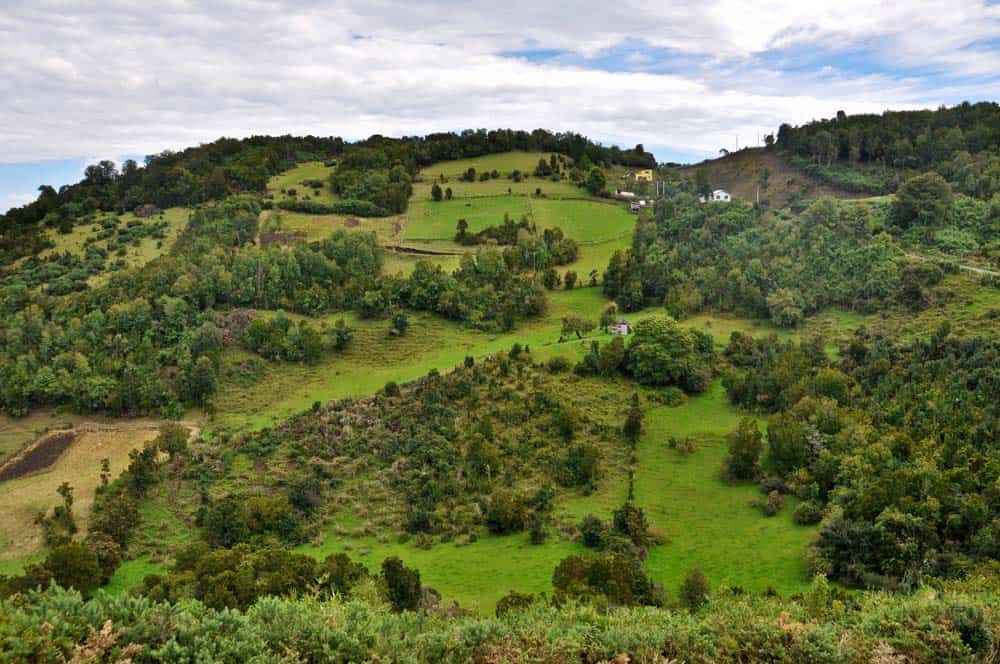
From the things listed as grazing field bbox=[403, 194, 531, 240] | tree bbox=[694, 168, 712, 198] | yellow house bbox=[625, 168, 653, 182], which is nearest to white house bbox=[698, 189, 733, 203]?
tree bbox=[694, 168, 712, 198]

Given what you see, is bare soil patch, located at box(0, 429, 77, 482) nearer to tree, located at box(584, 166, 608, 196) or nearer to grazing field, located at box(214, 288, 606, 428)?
grazing field, located at box(214, 288, 606, 428)

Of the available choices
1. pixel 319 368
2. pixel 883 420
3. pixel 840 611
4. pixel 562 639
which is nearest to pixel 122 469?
pixel 319 368

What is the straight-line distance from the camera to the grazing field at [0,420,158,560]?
3844cm

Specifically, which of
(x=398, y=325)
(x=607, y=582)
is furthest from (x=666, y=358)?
(x=607, y=582)

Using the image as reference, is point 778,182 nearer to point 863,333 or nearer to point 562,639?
point 863,333

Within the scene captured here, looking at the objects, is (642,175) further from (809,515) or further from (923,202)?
(809,515)

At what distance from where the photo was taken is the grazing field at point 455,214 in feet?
267

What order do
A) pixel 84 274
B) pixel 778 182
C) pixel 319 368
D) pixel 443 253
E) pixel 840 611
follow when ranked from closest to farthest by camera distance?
pixel 840 611 < pixel 319 368 < pixel 84 274 < pixel 443 253 < pixel 778 182

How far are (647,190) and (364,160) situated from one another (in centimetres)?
3963

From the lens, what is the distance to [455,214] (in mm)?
85938

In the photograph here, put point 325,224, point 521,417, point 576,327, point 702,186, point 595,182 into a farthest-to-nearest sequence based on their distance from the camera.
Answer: point 595,182
point 702,186
point 325,224
point 576,327
point 521,417

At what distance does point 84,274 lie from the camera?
69562 mm

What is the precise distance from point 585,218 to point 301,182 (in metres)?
38.4

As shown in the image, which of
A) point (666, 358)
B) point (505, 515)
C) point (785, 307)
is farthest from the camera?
point (785, 307)
